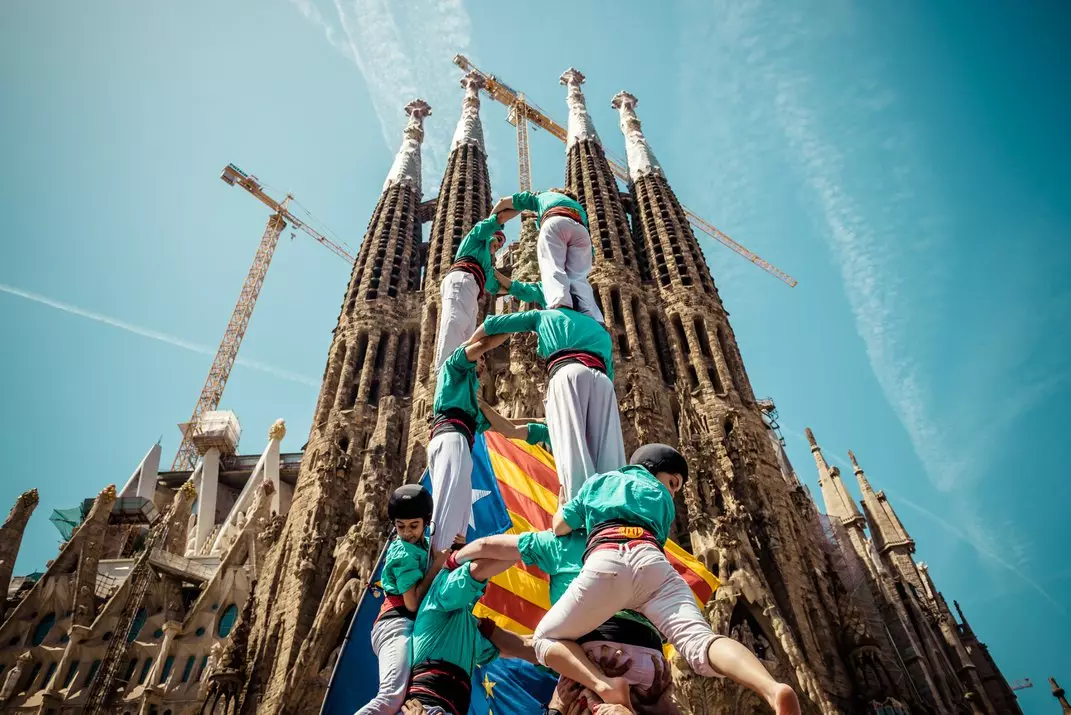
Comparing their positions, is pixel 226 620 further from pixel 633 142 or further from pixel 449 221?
pixel 633 142

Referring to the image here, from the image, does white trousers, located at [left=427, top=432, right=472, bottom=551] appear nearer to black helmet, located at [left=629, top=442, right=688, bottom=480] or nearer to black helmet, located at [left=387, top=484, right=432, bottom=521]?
black helmet, located at [left=387, top=484, right=432, bottom=521]

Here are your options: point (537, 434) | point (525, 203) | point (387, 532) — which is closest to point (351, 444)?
point (387, 532)

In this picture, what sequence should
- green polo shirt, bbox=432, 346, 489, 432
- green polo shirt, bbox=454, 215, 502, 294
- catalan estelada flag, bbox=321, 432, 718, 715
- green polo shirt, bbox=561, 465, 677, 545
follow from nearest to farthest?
green polo shirt, bbox=561, 465, 677, 545
green polo shirt, bbox=432, 346, 489, 432
catalan estelada flag, bbox=321, 432, 718, 715
green polo shirt, bbox=454, 215, 502, 294

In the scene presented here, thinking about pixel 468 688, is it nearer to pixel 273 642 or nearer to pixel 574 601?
pixel 574 601

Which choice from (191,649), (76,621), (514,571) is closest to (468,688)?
(514,571)

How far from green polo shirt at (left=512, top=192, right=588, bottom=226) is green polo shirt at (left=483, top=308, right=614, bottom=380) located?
1.83m

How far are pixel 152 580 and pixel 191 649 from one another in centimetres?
410

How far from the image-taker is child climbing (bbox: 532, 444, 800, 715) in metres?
4.23

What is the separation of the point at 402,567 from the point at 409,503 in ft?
1.85

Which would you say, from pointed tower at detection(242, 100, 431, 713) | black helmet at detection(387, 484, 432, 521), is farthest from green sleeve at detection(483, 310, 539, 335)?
→ pointed tower at detection(242, 100, 431, 713)

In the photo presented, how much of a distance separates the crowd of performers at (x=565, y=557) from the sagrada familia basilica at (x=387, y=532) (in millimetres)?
10563

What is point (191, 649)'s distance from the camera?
75.2 ft

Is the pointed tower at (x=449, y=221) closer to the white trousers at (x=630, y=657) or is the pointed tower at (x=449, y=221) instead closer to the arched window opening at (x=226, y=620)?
the arched window opening at (x=226, y=620)

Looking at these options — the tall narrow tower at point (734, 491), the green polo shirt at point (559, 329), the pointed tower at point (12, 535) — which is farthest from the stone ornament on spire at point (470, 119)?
the green polo shirt at point (559, 329)
